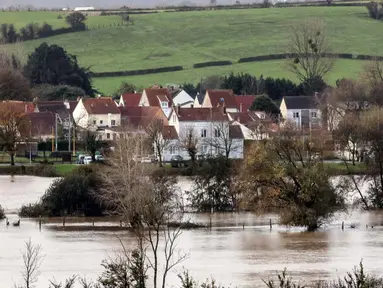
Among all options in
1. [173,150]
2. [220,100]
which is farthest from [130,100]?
[173,150]

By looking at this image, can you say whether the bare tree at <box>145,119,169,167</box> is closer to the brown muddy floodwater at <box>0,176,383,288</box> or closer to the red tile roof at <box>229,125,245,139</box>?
the red tile roof at <box>229,125,245,139</box>

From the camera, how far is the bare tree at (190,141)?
220ft

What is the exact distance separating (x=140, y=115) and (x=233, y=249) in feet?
138

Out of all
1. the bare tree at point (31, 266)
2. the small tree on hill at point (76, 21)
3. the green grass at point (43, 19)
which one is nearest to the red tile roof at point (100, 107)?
the bare tree at point (31, 266)

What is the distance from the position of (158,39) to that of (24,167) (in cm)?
6625

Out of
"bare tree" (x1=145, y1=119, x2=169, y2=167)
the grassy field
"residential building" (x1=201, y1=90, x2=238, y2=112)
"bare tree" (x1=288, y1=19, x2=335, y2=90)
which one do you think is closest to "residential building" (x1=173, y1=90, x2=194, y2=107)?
"residential building" (x1=201, y1=90, x2=238, y2=112)

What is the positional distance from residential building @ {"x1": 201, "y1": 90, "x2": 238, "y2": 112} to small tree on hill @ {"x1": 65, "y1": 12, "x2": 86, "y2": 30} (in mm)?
45703

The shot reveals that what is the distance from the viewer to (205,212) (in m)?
50.2

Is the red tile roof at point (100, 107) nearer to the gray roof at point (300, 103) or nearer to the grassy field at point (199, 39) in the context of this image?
the gray roof at point (300, 103)

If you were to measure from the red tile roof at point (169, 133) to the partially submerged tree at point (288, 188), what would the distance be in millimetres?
23929

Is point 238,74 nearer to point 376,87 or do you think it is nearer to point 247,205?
point 376,87

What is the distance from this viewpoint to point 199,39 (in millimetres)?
127938

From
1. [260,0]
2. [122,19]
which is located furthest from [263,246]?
[260,0]

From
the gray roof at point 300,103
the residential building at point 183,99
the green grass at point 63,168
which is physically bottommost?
the green grass at point 63,168
